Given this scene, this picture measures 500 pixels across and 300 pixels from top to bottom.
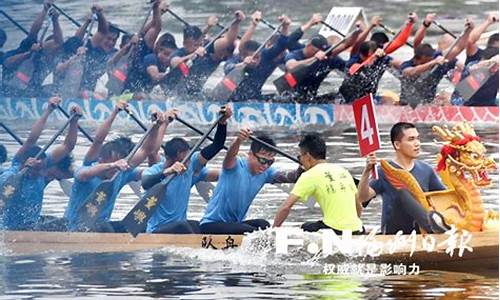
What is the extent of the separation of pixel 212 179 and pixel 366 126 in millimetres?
834

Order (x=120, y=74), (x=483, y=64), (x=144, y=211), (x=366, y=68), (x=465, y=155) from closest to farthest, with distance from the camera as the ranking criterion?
(x=465, y=155), (x=483, y=64), (x=366, y=68), (x=144, y=211), (x=120, y=74)

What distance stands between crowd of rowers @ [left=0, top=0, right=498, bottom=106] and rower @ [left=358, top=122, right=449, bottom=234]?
0.23m

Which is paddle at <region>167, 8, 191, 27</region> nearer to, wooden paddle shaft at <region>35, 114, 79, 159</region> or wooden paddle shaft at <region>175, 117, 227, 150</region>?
wooden paddle shaft at <region>175, 117, 227, 150</region>

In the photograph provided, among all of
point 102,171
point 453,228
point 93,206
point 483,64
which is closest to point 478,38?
point 483,64

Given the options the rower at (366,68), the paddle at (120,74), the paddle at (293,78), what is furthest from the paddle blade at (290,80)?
the paddle at (120,74)

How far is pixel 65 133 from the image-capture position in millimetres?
11586

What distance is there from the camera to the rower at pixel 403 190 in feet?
36.9

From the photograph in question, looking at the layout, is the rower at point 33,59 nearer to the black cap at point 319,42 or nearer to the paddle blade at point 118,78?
the paddle blade at point 118,78

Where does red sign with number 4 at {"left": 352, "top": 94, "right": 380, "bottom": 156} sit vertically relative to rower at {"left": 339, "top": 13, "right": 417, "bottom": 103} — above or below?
below

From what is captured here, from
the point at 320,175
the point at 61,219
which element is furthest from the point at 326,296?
the point at 61,219

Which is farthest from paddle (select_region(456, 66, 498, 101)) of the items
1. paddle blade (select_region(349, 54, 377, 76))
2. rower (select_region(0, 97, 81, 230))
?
rower (select_region(0, 97, 81, 230))

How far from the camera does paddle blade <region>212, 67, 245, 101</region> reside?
11.5 meters

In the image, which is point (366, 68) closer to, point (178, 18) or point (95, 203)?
point (178, 18)

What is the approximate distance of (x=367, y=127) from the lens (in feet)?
36.9
